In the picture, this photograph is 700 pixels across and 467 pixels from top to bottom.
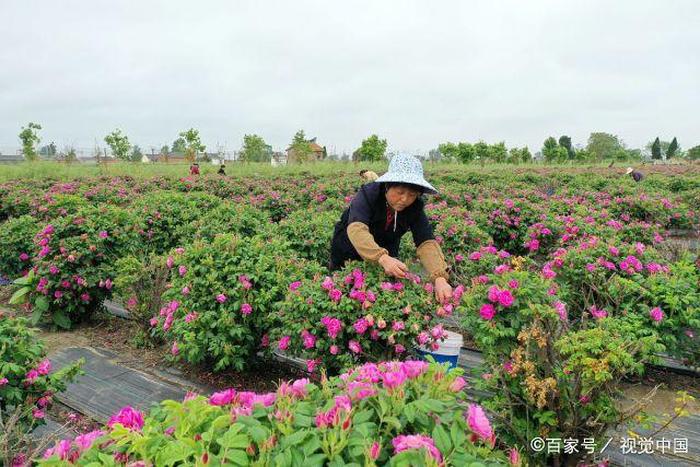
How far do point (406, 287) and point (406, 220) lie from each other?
1.38 ft

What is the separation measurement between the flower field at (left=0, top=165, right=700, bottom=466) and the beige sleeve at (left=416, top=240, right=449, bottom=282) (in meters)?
0.15

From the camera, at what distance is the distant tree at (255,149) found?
1251 inches

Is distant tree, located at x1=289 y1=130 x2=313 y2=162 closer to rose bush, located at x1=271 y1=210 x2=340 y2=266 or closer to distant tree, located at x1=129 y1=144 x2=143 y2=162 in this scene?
distant tree, located at x1=129 y1=144 x2=143 y2=162

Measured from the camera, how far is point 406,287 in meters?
2.60

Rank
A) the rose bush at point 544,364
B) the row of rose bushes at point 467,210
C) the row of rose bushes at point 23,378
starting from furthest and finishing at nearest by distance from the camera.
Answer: the row of rose bushes at point 467,210 → the row of rose bushes at point 23,378 → the rose bush at point 544,364

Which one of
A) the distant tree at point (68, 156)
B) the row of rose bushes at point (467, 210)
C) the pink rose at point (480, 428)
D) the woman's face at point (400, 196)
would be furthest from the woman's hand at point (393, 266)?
the distant tree at point (68, 156)

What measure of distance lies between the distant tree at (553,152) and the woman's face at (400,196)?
42917 mm

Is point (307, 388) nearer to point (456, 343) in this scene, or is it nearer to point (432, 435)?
point (432, 435)

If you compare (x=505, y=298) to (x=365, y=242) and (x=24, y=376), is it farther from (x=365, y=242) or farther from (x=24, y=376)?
(x=24, y=376)

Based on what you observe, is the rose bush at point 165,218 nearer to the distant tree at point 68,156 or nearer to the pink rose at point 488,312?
the pink rose at point 488,312

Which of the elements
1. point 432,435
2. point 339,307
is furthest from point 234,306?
point 432,435

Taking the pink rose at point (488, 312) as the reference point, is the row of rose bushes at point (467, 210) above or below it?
above

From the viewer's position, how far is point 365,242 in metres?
2.51

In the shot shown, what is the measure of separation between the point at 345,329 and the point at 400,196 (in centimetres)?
80
